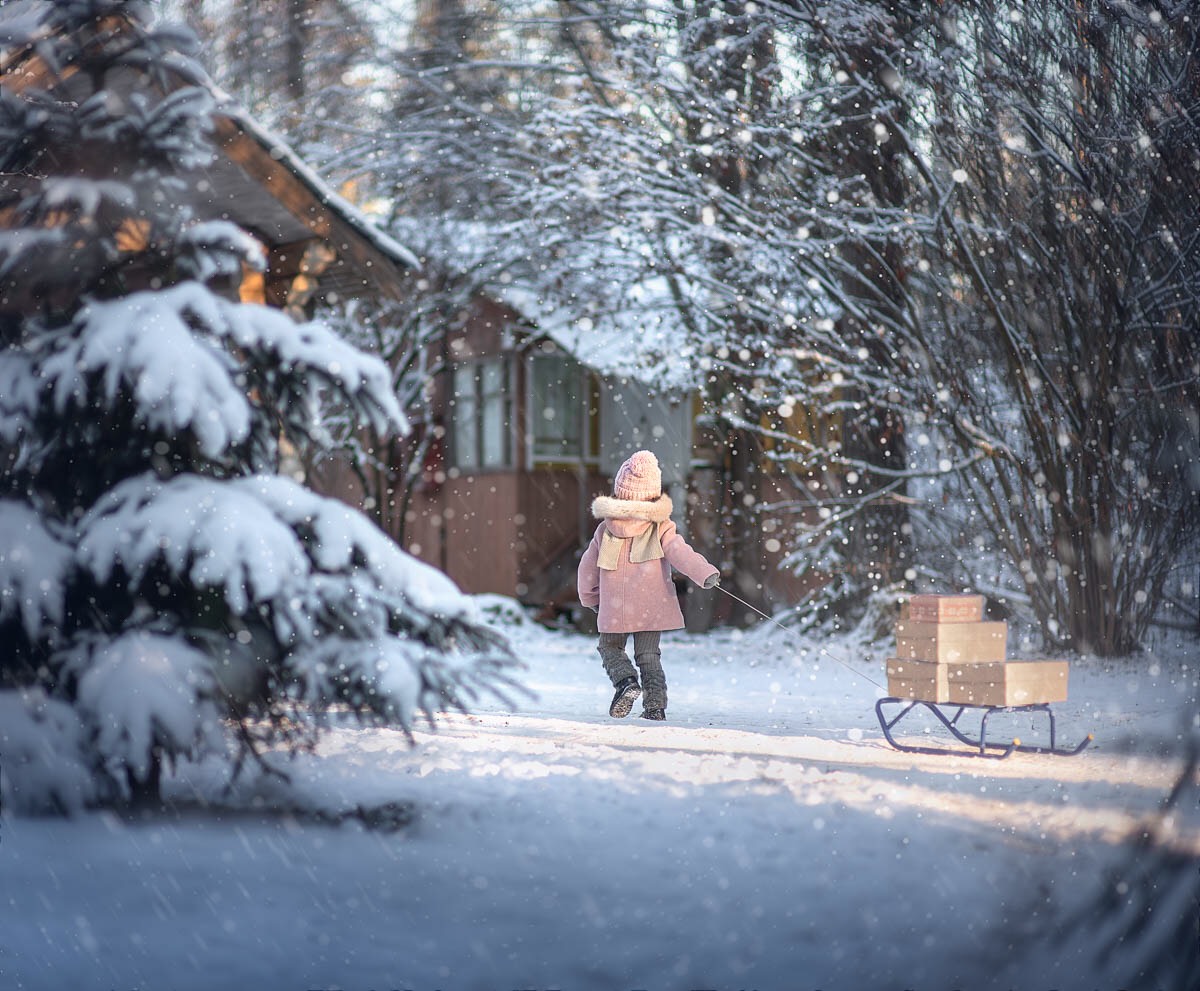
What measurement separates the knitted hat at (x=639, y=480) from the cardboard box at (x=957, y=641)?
6.87ft

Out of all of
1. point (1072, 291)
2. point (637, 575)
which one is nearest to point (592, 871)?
point (637, 575)

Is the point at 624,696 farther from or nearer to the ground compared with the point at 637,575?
nearer to the ground

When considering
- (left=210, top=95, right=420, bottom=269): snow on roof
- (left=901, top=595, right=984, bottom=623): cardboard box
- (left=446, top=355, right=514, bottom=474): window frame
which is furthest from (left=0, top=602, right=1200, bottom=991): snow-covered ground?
(left=446, top=355, right=514, bottom=474): window frame

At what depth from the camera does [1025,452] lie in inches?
582

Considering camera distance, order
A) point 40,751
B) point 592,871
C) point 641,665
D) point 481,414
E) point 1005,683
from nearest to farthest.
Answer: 1. point 592,871
2. point 40,751
3. point 1005,683
4. point 641,665
5. point 481,414

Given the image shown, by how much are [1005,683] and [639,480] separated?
9.27 ft

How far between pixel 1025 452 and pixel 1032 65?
391 centimetres

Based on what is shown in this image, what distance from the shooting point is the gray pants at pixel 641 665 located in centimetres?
959

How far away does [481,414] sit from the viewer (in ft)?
84.7

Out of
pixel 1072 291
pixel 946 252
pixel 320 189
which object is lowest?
pixel 1072 291

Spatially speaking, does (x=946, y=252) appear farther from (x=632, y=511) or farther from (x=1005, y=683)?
(x=1005, y=683)

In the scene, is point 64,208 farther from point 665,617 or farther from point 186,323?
point 665,617

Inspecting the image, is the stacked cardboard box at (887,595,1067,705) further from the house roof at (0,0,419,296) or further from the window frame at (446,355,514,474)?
the window frame at (446,355,514,474)

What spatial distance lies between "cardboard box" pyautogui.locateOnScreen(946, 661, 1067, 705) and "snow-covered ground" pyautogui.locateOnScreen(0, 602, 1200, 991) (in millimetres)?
406
